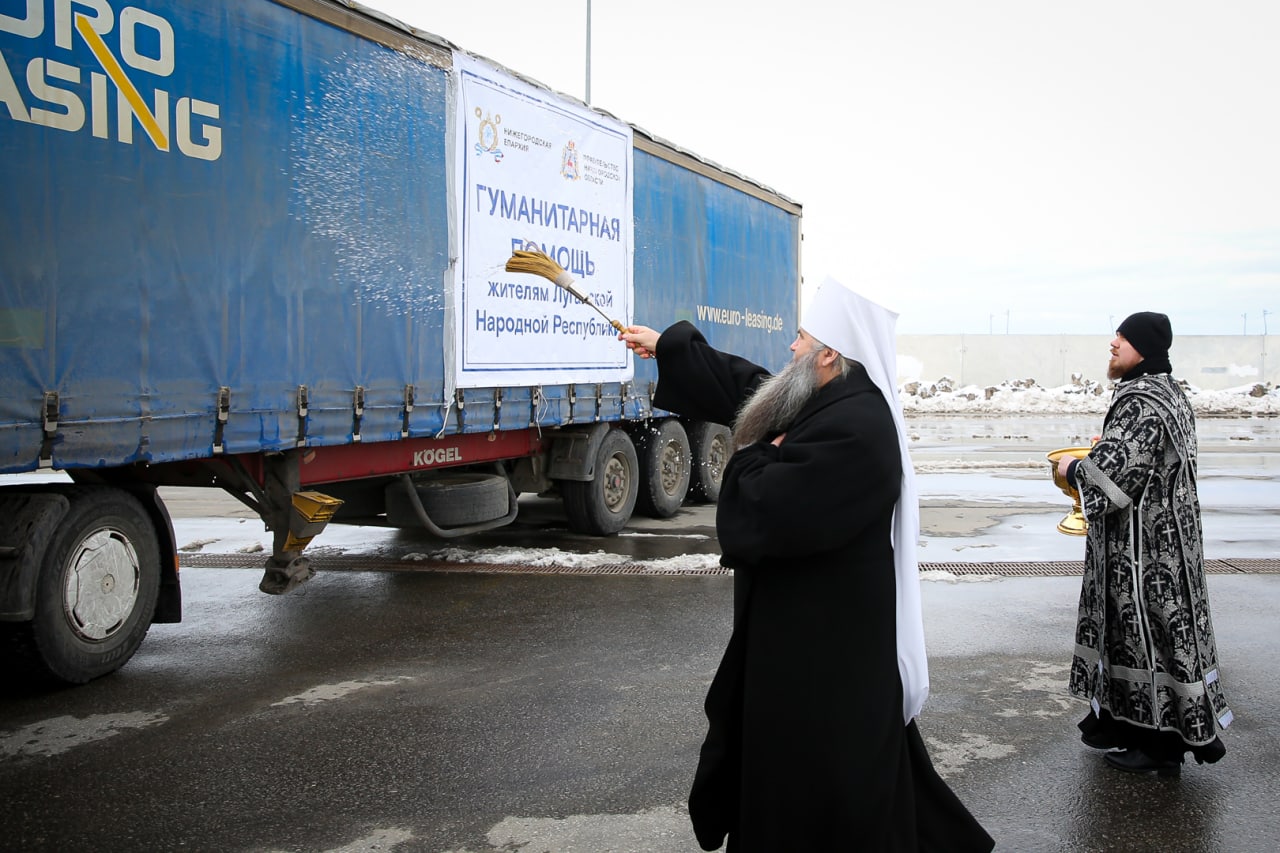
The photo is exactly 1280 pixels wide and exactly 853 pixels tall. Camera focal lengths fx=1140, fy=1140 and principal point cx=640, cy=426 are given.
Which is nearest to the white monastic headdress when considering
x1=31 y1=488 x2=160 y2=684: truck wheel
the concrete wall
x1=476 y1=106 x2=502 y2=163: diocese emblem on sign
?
x1=31 y1=488 x2=160 y2=684: truck wheel

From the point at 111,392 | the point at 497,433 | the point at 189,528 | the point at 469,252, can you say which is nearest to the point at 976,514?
the point at 497,433

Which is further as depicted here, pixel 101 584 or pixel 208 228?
pixel 208 228

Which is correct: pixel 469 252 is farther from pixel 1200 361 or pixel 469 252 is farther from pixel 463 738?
pixel 1200 361

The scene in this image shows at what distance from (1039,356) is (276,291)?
45060 millimetres

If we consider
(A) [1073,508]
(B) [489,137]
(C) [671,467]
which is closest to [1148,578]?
(A) [1073,508]

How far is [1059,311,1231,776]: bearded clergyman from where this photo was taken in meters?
4.58

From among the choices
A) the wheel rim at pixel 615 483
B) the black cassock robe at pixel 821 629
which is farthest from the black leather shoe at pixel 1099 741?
the wheel rim at pixel 615 483

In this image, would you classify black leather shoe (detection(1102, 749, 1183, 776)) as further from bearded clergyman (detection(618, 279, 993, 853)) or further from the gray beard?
the gray beard

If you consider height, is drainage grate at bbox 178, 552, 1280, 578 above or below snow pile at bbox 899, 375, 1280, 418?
below

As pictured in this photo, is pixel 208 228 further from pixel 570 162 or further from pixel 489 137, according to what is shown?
pixel 570 162

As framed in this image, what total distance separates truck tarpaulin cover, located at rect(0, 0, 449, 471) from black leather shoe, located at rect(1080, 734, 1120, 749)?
4465mm

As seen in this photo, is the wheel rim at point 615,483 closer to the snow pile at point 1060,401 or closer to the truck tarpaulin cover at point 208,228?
the truck tarpaulin cover at point 208,228

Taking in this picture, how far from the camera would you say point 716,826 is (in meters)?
3.19

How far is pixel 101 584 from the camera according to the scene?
5.87 metres
